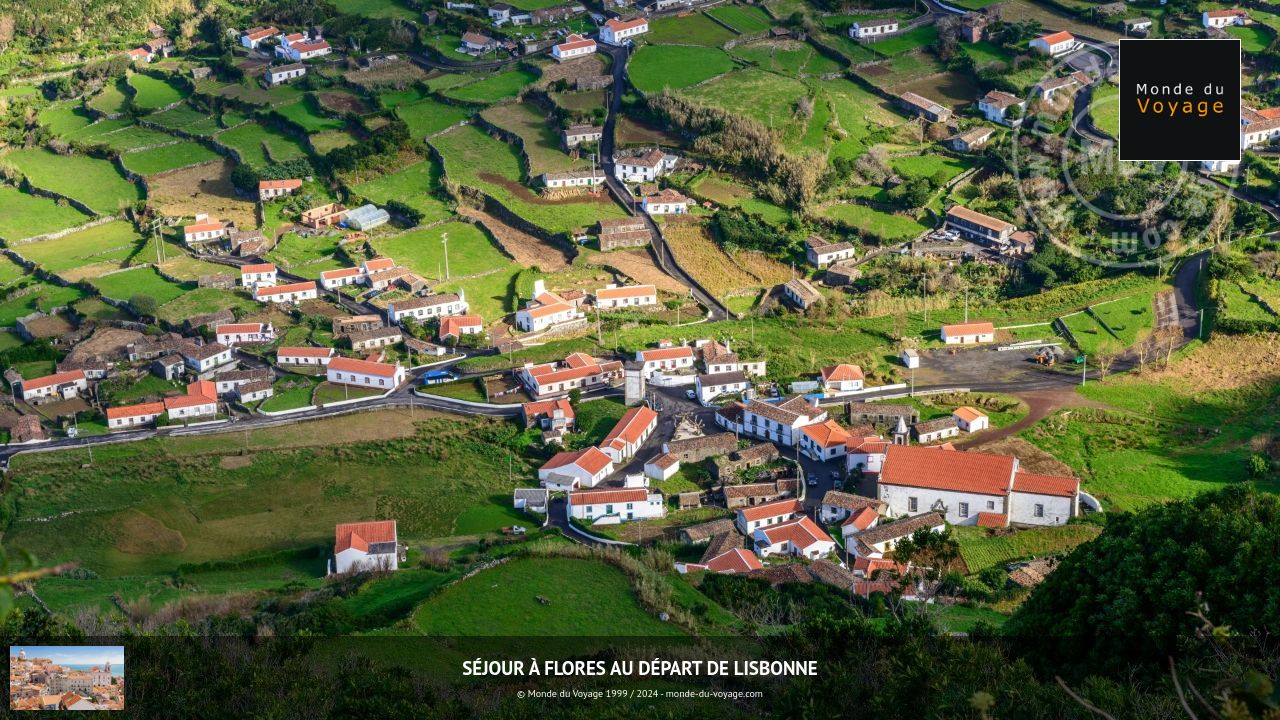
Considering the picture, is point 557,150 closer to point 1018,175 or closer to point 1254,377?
point 1018,175

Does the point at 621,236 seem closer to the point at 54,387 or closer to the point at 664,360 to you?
the point at 664,360

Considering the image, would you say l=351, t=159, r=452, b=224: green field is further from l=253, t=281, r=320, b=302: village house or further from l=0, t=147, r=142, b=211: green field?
l=0, t=147, r=142, b=211: green field

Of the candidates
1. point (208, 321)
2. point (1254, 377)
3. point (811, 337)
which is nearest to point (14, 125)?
point (208, 321)

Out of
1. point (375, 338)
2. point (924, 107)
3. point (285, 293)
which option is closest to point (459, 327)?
point (375, 338)

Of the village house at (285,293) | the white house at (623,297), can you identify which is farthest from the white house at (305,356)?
the white house at (623,297)

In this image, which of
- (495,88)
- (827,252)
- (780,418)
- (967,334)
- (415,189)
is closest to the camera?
(780,418)

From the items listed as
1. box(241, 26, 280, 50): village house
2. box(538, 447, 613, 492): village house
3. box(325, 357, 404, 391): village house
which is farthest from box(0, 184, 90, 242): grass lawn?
box(538, 447, 613, 492): village house
